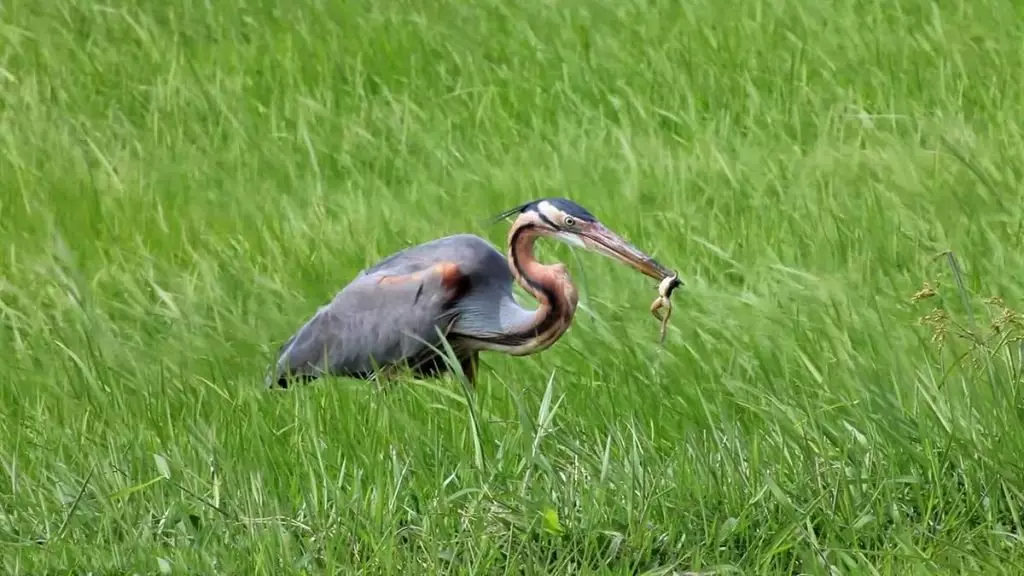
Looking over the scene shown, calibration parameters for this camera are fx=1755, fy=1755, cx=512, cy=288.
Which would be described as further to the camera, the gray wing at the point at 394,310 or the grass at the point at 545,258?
the gray wing at the point at 394,310

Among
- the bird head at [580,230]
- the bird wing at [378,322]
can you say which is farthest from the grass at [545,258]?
the bird head at [580,230]

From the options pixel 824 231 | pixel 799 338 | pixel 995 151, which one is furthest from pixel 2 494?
pixel 995 151

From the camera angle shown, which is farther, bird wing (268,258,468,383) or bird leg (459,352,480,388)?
bird leg (459,352,480,388)

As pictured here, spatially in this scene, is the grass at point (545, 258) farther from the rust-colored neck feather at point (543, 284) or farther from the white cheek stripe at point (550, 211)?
the white cheek stripe at point (550, 211)

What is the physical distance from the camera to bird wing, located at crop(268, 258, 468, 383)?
4324 mm

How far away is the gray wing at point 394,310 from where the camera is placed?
4324mm

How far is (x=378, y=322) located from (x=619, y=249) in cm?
80

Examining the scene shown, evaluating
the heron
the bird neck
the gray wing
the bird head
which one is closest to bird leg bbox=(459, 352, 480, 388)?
the heron

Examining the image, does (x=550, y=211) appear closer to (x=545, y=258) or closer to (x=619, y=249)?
(x=619, y=249)

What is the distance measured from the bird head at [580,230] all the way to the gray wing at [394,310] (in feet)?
1.03

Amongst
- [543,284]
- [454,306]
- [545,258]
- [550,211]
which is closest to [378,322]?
[454,306]

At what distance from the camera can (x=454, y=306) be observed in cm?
434

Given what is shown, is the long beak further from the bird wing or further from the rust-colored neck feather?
the bird wing

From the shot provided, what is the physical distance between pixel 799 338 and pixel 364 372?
113 centimetres
